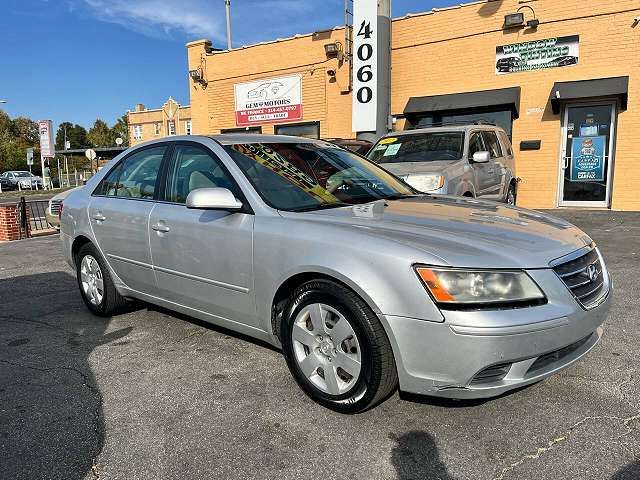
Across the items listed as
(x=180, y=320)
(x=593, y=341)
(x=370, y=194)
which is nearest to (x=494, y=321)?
(x=593, y=341)

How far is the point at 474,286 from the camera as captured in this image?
239cm

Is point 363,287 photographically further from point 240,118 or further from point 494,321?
point 240,118

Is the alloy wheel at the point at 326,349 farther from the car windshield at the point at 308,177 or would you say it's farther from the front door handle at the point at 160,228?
the front door handle at the point at 160,228

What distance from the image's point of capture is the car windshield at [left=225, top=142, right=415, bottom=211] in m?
3.35

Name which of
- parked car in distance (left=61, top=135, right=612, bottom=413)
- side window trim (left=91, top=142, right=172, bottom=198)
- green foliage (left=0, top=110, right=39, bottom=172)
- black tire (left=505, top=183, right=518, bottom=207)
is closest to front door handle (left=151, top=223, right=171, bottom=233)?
parked car in distance (left=61, top=135, right=612, bottom=413)

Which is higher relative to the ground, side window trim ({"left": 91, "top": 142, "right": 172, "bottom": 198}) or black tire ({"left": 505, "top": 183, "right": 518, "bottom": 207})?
side window trim ({"left": 91, "top": 142, "right": 172, "bottom": 198})

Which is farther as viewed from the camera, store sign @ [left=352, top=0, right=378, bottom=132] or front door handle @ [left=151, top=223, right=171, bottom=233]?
store sign @ [left=352, top=0, right=378, bottom=132]

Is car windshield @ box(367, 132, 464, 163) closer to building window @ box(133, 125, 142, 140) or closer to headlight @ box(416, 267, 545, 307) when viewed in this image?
headlight @ box(416, 267, 545, 307)

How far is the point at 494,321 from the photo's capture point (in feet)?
7.63

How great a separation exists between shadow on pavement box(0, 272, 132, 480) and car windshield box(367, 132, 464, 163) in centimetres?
506

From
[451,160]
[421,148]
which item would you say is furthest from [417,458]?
[421,148]

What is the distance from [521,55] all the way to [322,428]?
12782 millimetres

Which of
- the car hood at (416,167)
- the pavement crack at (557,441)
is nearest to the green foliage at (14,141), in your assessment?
the car hood at (416,167)

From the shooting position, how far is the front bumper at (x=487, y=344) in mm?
2334
